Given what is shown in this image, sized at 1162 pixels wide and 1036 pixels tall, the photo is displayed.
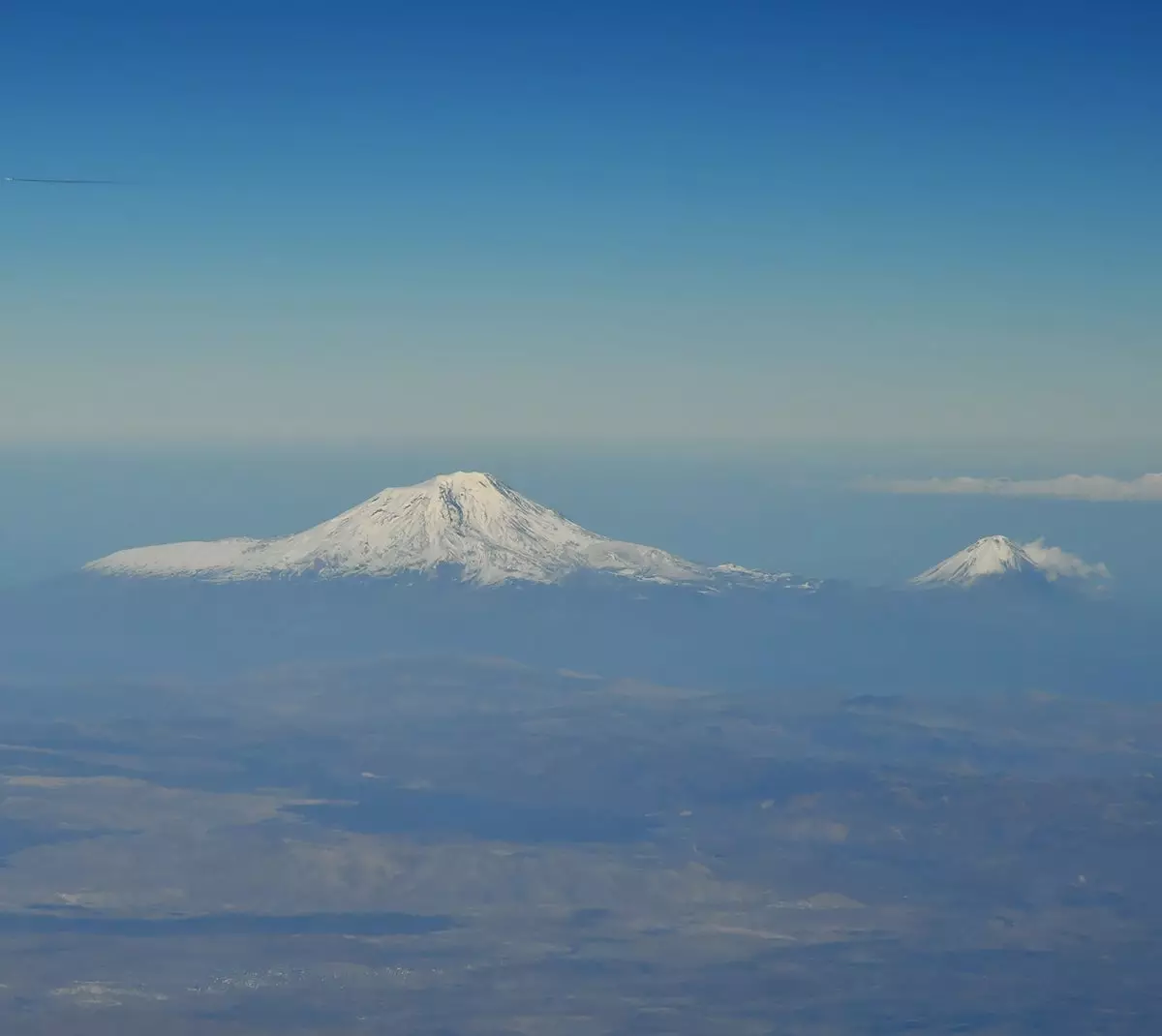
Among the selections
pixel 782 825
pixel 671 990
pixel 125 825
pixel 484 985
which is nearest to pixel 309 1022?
pixel 484 985

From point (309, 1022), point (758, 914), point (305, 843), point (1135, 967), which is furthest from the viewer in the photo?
point (305, 843)

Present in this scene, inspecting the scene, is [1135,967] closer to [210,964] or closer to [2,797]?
[210,964]

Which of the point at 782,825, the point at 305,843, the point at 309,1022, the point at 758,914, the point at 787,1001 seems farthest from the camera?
the point at 782,825

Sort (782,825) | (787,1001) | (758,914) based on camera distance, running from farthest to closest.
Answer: (782,825)
(758,914)
(787,1001)

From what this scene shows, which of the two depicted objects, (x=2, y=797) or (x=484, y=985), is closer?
(x=484, y=985)

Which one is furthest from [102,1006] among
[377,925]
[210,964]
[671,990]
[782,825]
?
[782,825]

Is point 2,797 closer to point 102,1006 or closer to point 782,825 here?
point 102,1006

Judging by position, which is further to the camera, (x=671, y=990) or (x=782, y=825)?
(x=782, y=825)

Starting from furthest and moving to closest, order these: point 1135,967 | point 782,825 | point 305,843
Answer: point 782,825, point 305,843, point 1135,967

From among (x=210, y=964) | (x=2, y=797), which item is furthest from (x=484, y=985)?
(x=2, y=797)
